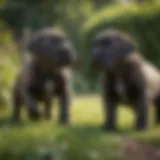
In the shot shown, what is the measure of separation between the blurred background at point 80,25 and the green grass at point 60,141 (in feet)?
0.86

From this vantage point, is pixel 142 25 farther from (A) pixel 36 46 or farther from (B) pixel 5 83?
(A) pixel 36 46

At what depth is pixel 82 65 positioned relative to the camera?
28.7 feet

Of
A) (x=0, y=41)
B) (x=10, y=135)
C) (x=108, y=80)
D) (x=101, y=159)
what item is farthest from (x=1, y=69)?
(x=101, y=159)

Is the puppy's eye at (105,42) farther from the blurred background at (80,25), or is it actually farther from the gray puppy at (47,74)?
the blurred background at (80,25)

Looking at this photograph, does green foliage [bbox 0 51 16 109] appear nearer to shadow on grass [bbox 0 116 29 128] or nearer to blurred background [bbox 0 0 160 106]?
blurred background [bbox 0 0 160 106]

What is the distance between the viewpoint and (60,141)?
156 inches

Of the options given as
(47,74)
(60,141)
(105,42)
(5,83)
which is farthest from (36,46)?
(5,83)

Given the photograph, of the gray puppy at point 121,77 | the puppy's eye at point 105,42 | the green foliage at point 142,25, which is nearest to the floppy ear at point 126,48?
the gray puppy at point 121,77

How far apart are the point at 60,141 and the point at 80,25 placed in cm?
519

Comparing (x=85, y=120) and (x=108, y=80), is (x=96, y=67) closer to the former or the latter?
(x=108, y=80)

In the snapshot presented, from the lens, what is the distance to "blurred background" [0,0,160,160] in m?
5.71

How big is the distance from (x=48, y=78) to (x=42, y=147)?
1394mm

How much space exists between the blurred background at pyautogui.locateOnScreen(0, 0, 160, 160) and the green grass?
263 millimetres

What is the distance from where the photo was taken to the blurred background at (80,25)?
18.7ft
